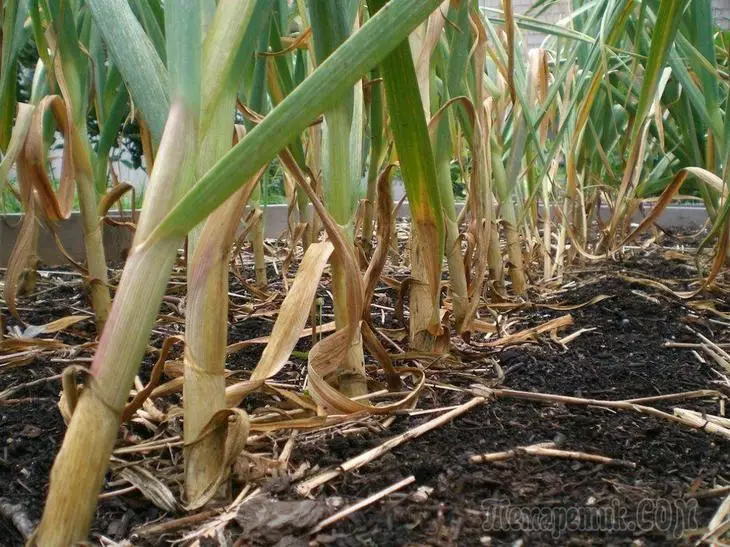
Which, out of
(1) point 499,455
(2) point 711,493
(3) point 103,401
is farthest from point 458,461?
(3) point 103,401

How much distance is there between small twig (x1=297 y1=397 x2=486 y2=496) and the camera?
0.54 meters

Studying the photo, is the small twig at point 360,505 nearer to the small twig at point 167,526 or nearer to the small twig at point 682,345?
the small twig at point 167,526

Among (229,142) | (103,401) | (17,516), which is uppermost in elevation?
(229,142)

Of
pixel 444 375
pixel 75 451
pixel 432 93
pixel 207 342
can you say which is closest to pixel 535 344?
pixel 444 375

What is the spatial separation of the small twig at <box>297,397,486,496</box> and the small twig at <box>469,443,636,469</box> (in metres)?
0.07

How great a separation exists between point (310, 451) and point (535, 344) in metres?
0.50

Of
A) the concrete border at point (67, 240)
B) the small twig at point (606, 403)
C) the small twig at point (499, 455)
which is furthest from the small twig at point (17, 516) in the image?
the concrete border at point (67, 240)

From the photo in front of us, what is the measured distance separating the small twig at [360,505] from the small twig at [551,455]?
7 centimetres

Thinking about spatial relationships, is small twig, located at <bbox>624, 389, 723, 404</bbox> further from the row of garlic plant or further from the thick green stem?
the thick green stem

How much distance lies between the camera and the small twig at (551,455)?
58 cm

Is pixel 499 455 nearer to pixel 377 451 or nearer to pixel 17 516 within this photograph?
pixel 377 451

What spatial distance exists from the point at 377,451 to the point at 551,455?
148mm

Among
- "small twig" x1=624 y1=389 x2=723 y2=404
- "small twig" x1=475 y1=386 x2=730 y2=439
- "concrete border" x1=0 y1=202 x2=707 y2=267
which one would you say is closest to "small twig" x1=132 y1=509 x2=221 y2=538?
"small twig" x1=475 y1=386 x2=730 y2=439

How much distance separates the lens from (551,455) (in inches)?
23.3
